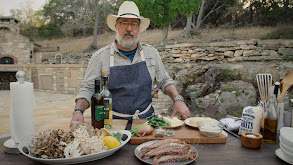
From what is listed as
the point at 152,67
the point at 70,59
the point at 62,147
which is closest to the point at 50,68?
the point at 70,59

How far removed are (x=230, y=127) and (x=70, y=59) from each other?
15.8 metres

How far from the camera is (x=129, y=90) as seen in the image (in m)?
2.22

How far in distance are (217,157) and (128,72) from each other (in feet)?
4.43

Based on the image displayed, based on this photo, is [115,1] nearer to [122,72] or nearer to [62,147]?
[122,72]

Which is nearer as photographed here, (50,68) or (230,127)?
(230,127)

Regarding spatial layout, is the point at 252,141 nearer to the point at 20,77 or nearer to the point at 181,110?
the point at 181,110

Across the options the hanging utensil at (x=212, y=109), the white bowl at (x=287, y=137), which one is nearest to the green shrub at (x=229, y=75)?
the hanging utensil at (x=212, y=109)

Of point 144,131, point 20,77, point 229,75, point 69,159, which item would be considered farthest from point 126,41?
point 229,75

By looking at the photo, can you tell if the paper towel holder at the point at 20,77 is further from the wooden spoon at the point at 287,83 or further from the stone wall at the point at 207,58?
the stone wall at the point at 207,58

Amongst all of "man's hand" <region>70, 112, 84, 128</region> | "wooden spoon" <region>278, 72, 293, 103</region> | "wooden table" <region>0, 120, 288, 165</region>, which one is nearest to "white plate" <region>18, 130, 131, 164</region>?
"wooden table" <region>0, 120, 288, 165</region>

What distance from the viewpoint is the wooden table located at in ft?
3.76

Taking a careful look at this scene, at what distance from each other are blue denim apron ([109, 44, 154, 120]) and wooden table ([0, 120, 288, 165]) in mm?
851

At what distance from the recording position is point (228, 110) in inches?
239

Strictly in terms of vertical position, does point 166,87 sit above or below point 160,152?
above
